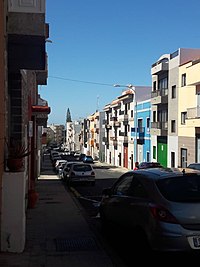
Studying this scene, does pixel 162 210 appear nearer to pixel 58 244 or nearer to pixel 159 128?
pixel 58 244

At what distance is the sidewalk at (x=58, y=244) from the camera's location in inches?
289

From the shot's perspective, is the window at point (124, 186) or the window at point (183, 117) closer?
the window at point (124, 186)

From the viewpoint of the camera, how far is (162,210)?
21.7ft

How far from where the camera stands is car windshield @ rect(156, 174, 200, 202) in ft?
22.1

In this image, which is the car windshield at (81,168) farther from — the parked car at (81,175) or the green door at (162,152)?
the green door at (162,152)

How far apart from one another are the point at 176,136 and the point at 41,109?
29.1m

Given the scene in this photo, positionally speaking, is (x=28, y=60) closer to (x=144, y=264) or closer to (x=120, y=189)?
(x=120, y=189)

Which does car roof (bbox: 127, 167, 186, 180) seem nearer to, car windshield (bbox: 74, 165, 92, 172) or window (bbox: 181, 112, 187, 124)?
car windshield (bbox: 74, 165, 92, 172)

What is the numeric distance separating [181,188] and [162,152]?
148 ft

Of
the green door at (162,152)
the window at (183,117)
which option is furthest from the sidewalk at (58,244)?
the green door at (162,152)

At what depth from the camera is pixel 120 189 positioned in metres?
8.78

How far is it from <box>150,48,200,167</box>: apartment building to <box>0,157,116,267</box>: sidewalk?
2934 cm

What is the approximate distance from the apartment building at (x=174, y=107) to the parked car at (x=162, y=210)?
32763mm

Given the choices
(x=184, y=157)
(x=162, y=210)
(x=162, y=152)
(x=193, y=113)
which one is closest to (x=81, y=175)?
(x=193, y=113)
